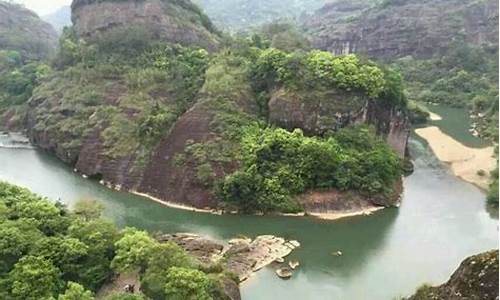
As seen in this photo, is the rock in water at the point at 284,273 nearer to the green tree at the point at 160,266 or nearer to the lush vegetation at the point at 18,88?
the green tree at the point at 160,266

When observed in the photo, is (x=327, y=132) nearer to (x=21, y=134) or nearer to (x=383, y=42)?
(x=21, y=134)

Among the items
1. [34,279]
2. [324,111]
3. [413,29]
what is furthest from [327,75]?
[413,29]

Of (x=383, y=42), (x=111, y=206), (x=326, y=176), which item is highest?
(x=383, y=42)

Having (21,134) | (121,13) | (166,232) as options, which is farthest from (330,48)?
(166,232)

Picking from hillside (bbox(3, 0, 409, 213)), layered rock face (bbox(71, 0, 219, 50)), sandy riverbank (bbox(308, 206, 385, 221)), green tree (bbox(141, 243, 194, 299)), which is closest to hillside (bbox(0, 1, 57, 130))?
hillside (bbox(3, 0, 409, 213))

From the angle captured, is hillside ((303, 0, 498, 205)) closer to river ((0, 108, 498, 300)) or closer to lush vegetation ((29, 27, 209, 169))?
lush vegetation ((29, 27, 209, 169))
